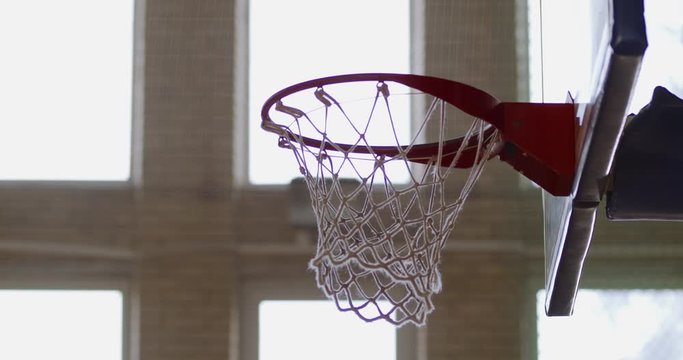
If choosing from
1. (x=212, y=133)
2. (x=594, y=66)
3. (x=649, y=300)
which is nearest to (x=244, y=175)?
(x=212, y=133)

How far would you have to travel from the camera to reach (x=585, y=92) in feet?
5.68

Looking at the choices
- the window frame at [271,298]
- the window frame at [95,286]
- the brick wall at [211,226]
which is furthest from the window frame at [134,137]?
the window frame at [271,298]

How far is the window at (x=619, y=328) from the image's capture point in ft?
13.9

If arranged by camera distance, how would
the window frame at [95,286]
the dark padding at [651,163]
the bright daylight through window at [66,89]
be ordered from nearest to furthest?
the dark padding at [651,163], the window frame at [95,286], the bright daylight through window at [66,89]

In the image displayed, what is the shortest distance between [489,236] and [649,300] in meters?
0.71

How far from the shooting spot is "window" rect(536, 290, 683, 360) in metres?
4.22

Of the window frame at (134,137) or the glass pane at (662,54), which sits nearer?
the glass pane at (662,54)

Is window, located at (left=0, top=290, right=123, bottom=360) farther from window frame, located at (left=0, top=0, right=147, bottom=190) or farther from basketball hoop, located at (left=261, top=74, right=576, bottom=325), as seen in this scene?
basketball hoop, located at (left=261, top=74, right=576, bottom=325)

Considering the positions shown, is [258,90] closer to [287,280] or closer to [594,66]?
[287,280]

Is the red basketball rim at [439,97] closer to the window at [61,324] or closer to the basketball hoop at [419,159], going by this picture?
the basketball hoop at [419,159]

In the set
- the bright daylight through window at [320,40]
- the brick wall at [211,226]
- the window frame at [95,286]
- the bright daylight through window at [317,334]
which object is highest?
the bright daylight through window at [320,40]

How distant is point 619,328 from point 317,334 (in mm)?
1253

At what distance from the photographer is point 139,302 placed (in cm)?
440

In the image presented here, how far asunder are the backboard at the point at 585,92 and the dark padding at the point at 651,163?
0.07 metres
